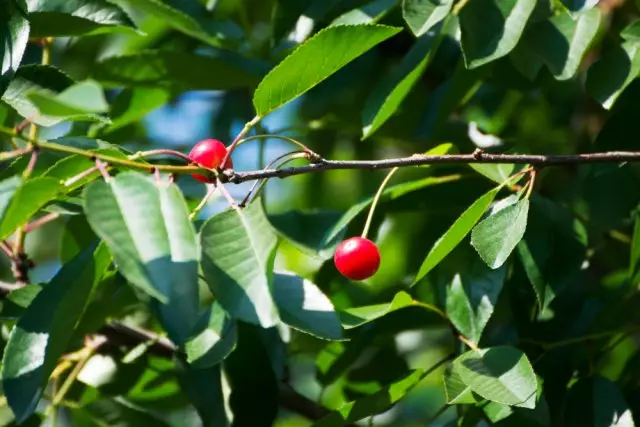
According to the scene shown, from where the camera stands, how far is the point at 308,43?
4.00 ft

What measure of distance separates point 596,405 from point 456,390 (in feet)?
0.82

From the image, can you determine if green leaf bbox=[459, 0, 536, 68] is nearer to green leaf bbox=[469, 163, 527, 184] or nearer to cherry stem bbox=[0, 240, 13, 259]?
green leaf bbox=[469, 163, 527, 184]

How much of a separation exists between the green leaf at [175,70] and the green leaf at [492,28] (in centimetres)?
46

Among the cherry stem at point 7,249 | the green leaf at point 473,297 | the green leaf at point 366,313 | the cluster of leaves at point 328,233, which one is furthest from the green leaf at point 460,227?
the cherry stem at point 7,249

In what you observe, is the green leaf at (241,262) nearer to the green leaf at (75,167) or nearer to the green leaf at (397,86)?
the green leaf at (75,167)

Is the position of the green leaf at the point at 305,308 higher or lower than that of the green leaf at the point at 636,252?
higher

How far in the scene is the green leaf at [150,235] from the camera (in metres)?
0.92

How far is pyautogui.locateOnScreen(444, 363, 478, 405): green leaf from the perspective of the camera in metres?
1.30

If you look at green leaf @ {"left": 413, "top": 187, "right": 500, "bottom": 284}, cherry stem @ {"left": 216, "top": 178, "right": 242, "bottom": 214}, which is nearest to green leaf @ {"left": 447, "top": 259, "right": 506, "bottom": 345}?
green leaf @ {"left": 413, "top": 187, "right": 500, "bottom": 284}

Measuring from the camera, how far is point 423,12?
4.61ft

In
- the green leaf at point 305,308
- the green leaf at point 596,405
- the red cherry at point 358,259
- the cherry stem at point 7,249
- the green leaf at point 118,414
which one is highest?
the green leaf at point 305,308

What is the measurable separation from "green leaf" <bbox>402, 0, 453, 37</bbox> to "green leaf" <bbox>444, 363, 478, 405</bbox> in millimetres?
442

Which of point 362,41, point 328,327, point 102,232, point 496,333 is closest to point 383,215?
point 496,333

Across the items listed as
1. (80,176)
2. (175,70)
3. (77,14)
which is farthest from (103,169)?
(175,70)
